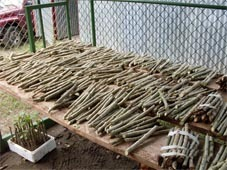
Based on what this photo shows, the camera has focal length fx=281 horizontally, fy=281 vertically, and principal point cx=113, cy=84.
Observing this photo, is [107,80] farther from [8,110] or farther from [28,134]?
[8,110]

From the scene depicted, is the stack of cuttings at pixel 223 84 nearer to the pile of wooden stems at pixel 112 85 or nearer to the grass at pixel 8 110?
the pile of wooden stems at pixel 112 85

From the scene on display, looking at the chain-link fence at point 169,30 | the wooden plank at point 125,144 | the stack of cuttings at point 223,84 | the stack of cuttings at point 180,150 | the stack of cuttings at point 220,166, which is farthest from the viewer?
the chain-link fence at point 169,30

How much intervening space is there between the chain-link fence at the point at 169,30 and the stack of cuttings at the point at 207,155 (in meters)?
2.74

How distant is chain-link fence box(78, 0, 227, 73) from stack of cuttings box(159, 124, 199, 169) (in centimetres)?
278

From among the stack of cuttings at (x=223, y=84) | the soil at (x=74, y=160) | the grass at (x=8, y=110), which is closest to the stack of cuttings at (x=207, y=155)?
the stack of cuttings at (x=223, y=84)

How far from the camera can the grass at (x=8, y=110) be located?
4695 mm

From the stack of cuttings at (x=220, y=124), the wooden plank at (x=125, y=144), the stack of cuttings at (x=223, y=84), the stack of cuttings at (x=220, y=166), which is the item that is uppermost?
the stack of cuttings at (x=223, y=84)

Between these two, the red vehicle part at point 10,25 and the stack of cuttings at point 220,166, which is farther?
the red vehicle part at point 10,25

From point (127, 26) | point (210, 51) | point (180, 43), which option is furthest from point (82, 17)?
point (210, 51)

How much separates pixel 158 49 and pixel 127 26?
2.87 ft

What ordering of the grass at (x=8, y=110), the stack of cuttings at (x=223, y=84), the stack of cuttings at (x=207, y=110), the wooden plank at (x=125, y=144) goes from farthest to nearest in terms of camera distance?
1. the grass at (x=8, y=110)
2. the stack of cuttings at (x=223, y=84)
3. the stack of cuttings at (x=207, y=110)
4. the wooden plank at (x=125, y=144)

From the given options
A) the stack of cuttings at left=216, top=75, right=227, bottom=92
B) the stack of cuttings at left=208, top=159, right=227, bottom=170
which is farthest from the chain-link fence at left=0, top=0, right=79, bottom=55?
the stack of cuttings at left=208, top=159, right=227, bottom=170

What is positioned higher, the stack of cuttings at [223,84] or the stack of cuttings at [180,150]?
the stack of cuttings at [223,84]

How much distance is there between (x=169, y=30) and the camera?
5129 mm
